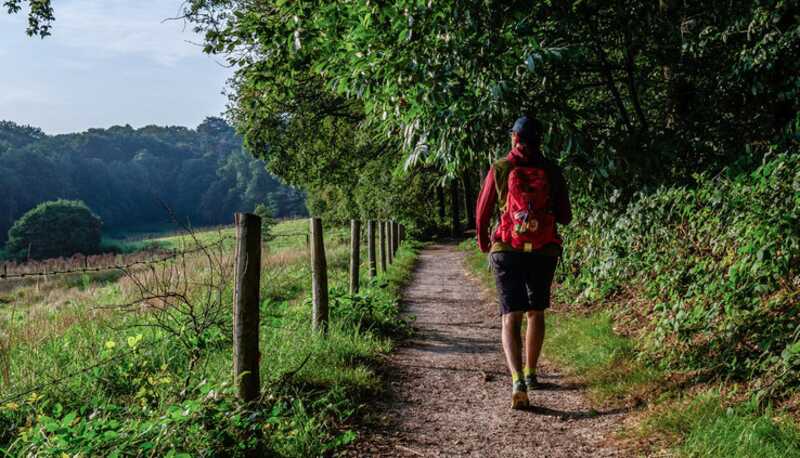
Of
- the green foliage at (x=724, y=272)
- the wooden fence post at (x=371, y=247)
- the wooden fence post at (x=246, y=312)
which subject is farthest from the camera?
the wooden fence post at (x=371, y=247)

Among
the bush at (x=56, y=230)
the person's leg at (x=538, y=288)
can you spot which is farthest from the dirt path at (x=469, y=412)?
the bush at (x=56, y=230)

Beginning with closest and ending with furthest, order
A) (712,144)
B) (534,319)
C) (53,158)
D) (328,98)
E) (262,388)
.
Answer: (262,388)
(534,319)
(712,144)
(328,98)
(53,158)

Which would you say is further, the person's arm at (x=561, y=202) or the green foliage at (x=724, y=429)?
the person's arm at (x=561, y=202)

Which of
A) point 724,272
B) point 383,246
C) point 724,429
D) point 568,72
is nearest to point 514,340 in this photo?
point 724,429

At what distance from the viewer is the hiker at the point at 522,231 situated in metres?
4.18

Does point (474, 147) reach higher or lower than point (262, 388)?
higher

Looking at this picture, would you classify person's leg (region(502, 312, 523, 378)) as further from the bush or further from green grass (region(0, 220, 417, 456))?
the bush

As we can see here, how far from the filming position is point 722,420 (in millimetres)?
3312

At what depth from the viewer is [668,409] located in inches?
150

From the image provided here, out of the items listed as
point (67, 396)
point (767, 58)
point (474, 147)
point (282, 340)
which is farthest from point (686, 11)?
point (67, 396)

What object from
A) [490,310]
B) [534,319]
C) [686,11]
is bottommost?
[490,310]

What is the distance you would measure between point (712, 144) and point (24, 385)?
22.2ft

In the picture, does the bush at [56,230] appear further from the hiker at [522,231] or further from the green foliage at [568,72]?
the hiker at [522,231]

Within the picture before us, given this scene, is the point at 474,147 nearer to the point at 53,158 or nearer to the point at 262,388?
the point at 262,388
